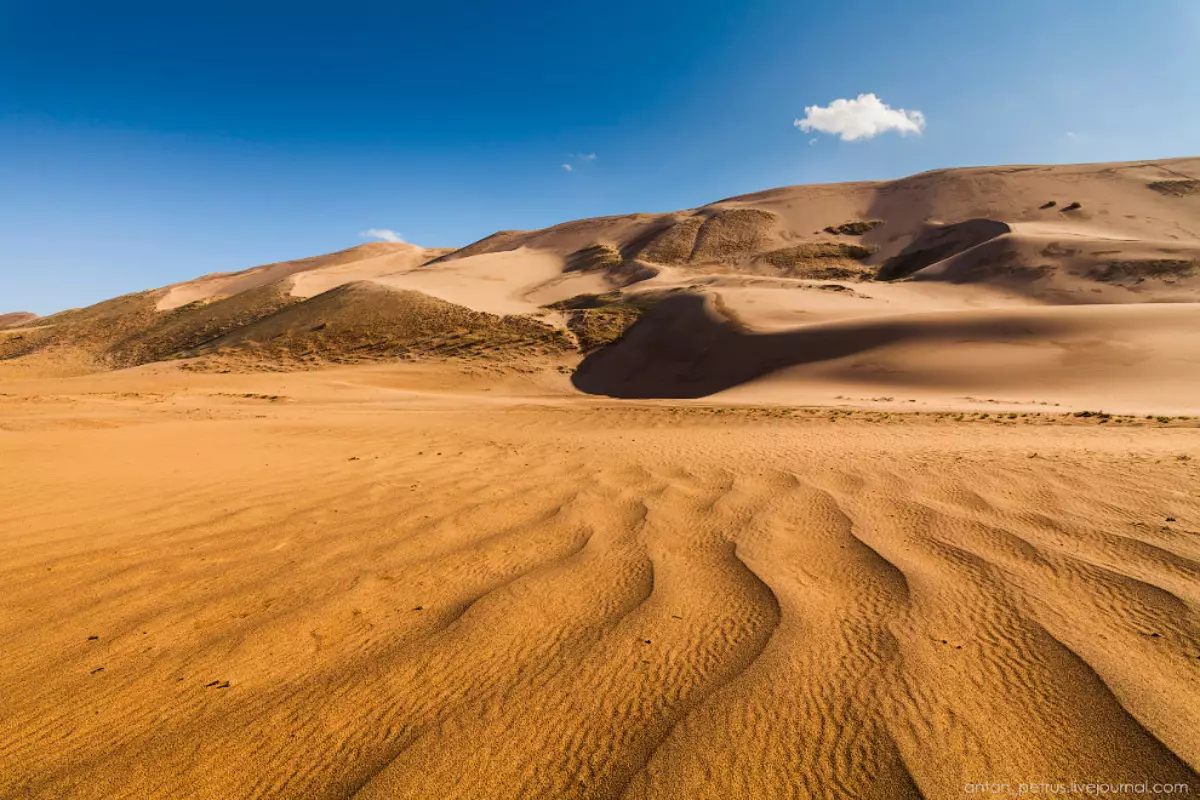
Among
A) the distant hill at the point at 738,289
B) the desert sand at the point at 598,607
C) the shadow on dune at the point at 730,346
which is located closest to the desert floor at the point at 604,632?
the desert sand at the point at 598,607

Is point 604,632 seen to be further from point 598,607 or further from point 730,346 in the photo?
point 730,346

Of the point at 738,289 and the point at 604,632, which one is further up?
the point at 738,289

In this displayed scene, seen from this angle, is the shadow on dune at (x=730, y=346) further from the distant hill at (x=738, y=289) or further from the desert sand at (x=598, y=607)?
the desert sand at (x=598, y=607)

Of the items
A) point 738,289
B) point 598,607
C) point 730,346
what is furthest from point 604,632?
point 738,289

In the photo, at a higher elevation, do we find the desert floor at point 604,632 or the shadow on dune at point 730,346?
the desert floor at point 604,632

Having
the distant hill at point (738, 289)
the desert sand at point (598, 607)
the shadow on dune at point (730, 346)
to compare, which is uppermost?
the distant hill at point (738, 289)
